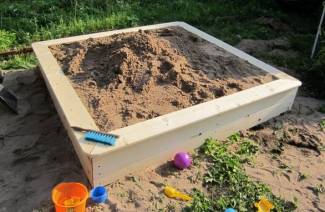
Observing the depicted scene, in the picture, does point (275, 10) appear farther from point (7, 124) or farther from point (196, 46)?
point (7, 124)

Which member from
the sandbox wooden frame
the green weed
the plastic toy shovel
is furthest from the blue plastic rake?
the green weed

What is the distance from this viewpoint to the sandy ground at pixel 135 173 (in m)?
2.78

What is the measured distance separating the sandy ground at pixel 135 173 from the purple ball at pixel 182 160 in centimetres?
5

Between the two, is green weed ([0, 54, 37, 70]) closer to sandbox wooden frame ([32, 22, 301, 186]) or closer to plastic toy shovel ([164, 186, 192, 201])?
sandbox wooden frame ([32, 22, 301, 186])

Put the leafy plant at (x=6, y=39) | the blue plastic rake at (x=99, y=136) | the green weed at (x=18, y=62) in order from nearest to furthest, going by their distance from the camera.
A: 1. the blue plastic rake at (x=99, y=136)
2. the green weed at (x=18, y=62)
3. the leafy plant at (x=6, y=39)

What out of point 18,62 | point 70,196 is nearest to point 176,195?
point 70,196

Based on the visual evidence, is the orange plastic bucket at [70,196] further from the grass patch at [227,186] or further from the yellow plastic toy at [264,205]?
the yellow plastic toy at [264,205]

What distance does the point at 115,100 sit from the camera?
128 inches

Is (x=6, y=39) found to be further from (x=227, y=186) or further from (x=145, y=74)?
(x=227, y=186)

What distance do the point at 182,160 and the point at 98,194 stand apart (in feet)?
2.44

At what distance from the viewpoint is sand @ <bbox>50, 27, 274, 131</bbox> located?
319cm

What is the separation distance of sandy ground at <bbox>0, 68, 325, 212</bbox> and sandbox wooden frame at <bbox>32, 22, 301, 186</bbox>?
0.45 feet

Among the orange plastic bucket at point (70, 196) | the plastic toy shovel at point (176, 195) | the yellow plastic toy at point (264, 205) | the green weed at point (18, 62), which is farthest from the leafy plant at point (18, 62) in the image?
the yellow plastic toy at point (264, 205)

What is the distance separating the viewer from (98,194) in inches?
107
